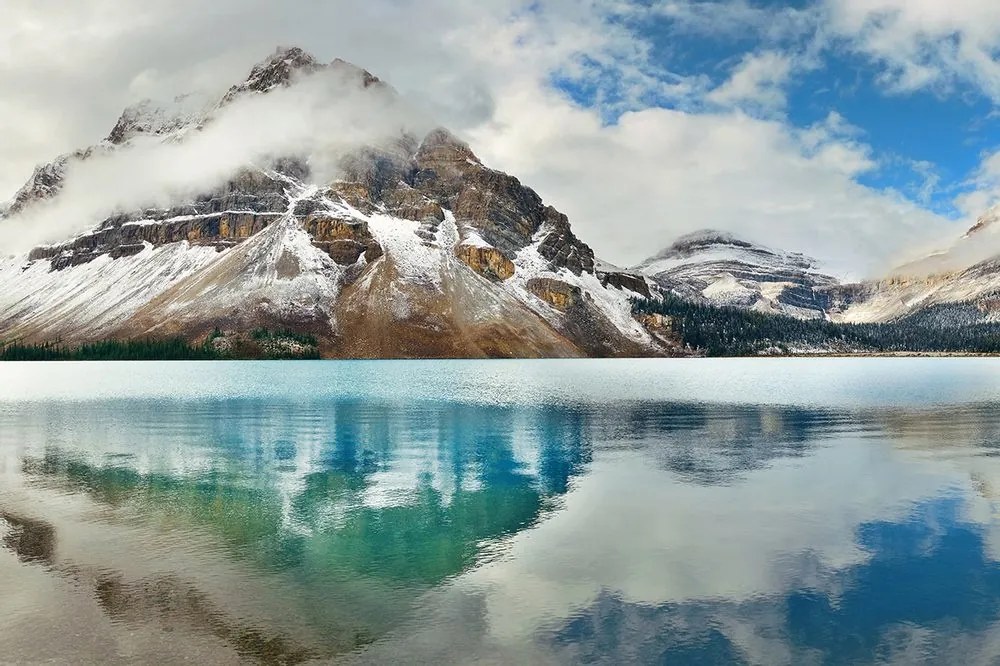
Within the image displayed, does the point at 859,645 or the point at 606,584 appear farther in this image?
the point at 606,584

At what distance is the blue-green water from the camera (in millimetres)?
19906

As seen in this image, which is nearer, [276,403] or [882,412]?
[882,412]

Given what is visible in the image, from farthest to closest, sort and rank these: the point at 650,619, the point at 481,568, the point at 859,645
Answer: the point at 481,568, the point at 650,619, the point at 859,645

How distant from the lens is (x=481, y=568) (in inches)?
1020

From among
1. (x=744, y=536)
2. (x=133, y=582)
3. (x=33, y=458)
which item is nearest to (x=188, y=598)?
(x=133, y=582)

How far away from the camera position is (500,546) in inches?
1129

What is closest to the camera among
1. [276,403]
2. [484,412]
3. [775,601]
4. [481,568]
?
[775,601]

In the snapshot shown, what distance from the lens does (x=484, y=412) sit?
7931 cm

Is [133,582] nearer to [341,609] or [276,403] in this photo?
[341,609]

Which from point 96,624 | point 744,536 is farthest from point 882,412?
point 96,624

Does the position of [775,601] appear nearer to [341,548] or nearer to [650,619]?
[650,619]

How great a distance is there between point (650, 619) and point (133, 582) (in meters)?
15.3

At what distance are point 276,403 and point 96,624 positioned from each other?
73.1 meters

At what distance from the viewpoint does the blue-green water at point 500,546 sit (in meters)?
19.9
